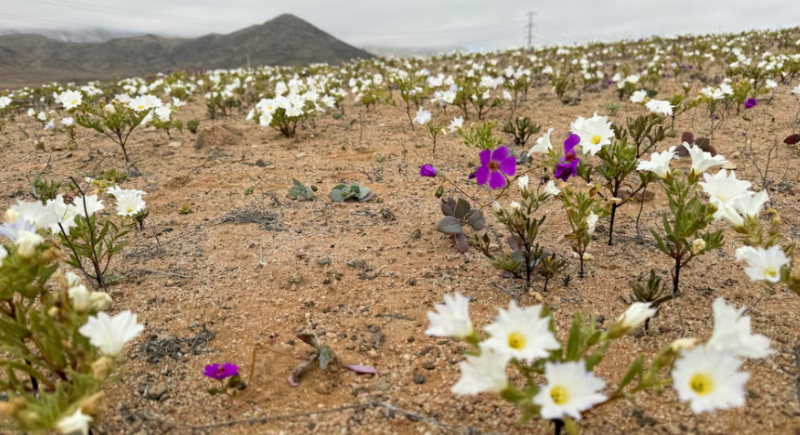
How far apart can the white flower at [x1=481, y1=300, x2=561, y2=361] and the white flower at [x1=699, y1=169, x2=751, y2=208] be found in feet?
3.53

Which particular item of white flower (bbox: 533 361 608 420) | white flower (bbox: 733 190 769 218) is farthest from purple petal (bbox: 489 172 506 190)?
white flower (bbox: 533 361 608 420)

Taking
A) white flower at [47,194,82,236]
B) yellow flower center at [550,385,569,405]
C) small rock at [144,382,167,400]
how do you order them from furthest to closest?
white flower at [47,194,82,236] → small rock at [144,382,167,400] → yellow flower center at [550,385,569,405]

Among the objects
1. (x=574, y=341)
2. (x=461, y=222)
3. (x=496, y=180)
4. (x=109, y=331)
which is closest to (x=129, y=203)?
(x=109, y=331)

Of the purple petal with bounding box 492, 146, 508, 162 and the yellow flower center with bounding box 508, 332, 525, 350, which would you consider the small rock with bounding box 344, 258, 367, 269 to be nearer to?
the purple petal with bounding box 492, 146, 508, 162

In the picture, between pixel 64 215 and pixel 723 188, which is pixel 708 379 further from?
pixel 64 215

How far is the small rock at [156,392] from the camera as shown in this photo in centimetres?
173

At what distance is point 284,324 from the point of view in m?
2.18

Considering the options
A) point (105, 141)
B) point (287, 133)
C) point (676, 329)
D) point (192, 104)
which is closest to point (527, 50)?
point (192, 104)

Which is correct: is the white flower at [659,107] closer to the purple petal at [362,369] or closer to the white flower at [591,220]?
the white flower at [591,220]

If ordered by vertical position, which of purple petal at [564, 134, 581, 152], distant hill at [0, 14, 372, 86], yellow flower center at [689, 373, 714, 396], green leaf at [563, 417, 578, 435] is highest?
distant hill at [0, 14, 372, 86]

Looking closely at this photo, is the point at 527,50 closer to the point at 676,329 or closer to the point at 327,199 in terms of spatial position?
the point at 327,199

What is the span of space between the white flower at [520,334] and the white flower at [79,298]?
3.80ft

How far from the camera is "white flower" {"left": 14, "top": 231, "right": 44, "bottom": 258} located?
4.43 feet

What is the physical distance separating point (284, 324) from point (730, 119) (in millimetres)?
5561
